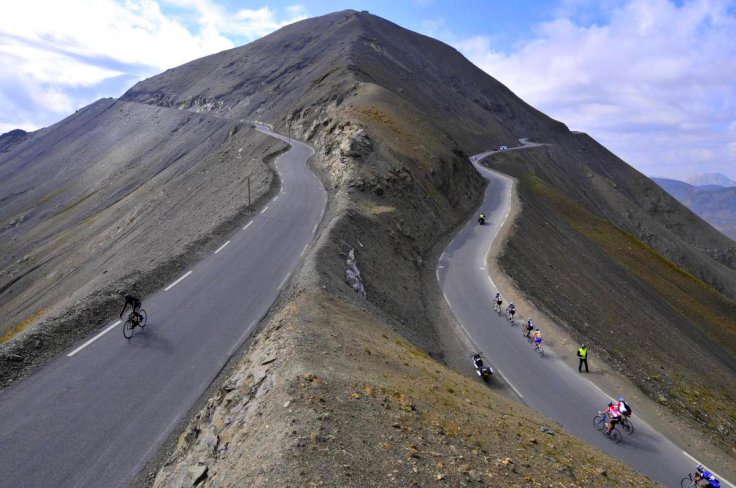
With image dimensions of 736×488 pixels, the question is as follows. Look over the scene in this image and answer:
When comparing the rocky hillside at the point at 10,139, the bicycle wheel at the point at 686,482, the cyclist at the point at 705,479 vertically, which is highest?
the rocky hillside at the point at 10,139

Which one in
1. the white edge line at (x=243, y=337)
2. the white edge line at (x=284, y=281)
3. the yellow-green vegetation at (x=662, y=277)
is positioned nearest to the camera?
the white edge line at (x=243, y=337)

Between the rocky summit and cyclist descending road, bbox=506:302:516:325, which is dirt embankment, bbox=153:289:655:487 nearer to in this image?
the rocky summit

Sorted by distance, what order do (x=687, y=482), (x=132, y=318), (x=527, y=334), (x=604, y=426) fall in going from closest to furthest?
(x=132, y=318), (x=687, y=482), (x=604, y=426), (x=527, y=334)

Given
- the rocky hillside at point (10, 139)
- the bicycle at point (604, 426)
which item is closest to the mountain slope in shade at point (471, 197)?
the bicycle at point (604, 426)

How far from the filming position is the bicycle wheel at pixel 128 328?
16.9m

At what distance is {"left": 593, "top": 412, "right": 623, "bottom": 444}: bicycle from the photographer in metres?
19.4

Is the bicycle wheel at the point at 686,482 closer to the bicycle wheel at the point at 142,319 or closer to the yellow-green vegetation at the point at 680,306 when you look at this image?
the yellow-green vegetation at the point at 680,306

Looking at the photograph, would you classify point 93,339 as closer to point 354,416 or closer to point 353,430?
point 354,416

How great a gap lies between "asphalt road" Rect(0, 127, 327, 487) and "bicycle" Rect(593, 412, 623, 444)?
14.9 meters

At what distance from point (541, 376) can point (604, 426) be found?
4.25 metres

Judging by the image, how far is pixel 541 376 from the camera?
77.8 ft

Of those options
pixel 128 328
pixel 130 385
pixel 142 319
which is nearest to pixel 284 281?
pixel 142 319

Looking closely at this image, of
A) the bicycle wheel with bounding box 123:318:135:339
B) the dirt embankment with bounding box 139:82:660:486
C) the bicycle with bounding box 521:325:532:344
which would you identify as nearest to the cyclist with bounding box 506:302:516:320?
the bicycle with bounding box 521:325:532:344

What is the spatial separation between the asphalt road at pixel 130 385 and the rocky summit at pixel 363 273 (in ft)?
2.72
